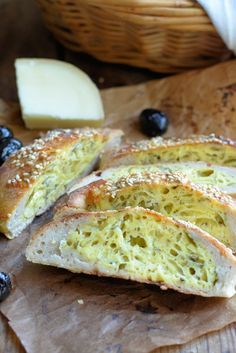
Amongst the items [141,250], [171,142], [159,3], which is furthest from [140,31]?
[141,250]

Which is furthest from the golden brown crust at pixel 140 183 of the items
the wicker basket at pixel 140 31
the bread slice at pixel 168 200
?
the wicker basket at pixel 140 31

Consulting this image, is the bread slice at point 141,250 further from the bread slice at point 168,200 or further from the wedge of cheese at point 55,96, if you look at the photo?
the wedge of cheese at point 55,96

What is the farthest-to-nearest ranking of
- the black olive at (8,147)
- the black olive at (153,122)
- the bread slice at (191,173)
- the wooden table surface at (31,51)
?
1. the wooden table surface at (31,51)
2. the black olive at (153,122)
3. the black olive at (8,147)
4. the bread slice at (191,173)

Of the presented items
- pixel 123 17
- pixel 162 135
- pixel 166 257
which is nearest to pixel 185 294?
pixel 166 257

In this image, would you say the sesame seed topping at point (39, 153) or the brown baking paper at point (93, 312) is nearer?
the brown baking paper at point (93, 312)

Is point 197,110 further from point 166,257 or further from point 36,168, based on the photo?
point 166,257

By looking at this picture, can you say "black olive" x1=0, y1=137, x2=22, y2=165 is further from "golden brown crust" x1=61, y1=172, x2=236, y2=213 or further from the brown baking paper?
"golden brown crust" x1=61, y1=172, x2=236, y2=213

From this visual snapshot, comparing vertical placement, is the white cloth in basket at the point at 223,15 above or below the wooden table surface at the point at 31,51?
above
